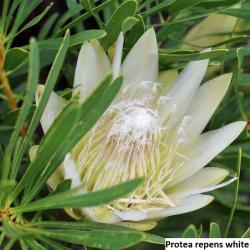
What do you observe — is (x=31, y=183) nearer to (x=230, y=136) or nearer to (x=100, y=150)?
(x=100, y=150)

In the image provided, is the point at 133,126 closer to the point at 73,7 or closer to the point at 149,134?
the point at 149,134

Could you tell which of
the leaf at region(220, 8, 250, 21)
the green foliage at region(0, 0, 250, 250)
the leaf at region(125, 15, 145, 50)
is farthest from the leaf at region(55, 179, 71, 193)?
the leaf at region(220, 8, 250, 21)

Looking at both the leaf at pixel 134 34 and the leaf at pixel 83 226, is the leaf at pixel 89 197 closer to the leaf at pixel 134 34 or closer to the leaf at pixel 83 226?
the leaf at pixel 83 226

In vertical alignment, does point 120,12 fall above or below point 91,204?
above

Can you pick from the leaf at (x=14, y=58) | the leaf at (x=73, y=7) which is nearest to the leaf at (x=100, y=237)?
the leaf at (x=14, y=58)

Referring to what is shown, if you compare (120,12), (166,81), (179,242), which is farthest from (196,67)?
(179,242)
